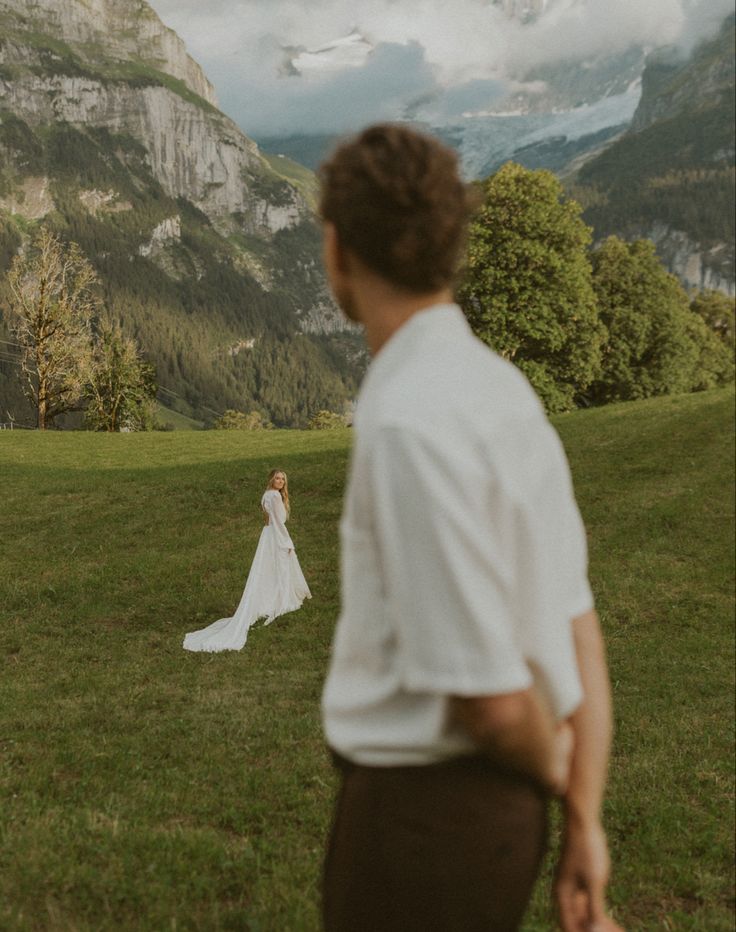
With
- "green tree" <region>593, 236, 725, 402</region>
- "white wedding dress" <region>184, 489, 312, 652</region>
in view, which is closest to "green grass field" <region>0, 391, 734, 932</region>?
"white wedding dress" <region>184, 489, 312, 652</region>

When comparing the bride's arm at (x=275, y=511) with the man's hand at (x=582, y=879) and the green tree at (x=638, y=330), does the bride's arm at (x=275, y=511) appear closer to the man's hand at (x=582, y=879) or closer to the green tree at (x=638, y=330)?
the man's hand at (x=582, y=879)

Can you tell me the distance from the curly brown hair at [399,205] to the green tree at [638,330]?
6142 centimetres

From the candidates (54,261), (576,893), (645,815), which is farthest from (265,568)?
(54,261)

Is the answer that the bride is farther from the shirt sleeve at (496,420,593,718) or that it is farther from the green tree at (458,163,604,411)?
the green tree at (458,163,604,411)

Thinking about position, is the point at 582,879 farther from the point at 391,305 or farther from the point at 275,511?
the point at 275,511

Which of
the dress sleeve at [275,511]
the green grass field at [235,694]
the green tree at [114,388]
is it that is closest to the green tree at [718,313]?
the green grass field at [235,694]

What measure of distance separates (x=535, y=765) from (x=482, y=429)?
934 millimetres

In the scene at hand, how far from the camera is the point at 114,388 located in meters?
94.8

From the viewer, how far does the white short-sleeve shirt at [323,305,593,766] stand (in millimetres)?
1927

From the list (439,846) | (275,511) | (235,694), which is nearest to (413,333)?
(439,846)

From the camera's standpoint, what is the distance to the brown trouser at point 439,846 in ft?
7.65

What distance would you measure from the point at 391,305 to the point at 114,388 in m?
97.3

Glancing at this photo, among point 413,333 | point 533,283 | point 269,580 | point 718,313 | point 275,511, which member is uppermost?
point 533,283

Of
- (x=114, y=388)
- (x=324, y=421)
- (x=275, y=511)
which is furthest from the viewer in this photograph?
(x=324, y=421)
